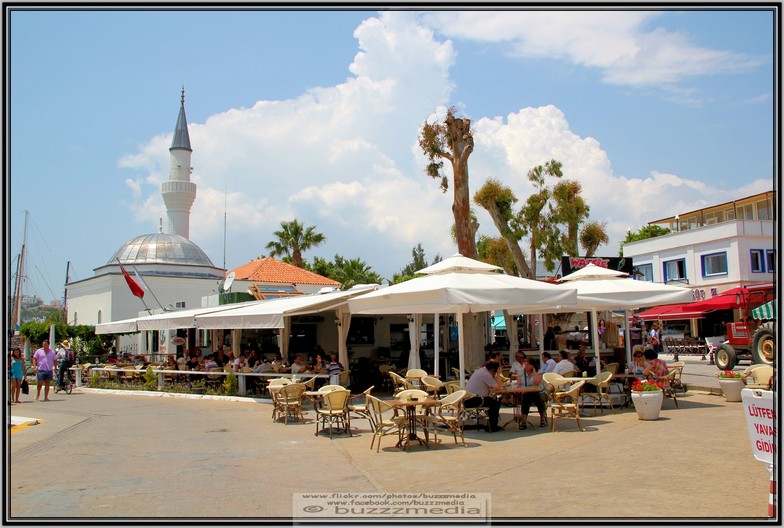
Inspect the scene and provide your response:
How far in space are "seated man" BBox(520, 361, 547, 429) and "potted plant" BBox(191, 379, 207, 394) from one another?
10.0m

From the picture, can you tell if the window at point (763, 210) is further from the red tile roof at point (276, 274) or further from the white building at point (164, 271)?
the white building at point (164, 271)

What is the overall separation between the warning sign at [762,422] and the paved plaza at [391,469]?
1.98ft

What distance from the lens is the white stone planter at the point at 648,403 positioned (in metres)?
10.9

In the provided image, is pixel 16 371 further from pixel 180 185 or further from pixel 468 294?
pixel 180 185

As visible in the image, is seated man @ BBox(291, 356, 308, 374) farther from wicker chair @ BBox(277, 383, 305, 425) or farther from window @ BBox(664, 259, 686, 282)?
window @ BBox(664, 259, 686, 282)

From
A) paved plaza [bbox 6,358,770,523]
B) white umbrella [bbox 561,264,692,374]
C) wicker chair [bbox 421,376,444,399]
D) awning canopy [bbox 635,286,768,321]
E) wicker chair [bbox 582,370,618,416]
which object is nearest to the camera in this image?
paved plaza [bbox 6,358,770,523]

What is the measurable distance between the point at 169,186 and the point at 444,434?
161 ft

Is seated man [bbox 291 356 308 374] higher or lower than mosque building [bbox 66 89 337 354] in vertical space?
lower

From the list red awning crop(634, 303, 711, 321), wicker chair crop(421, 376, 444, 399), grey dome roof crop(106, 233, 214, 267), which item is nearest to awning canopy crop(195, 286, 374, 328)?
wicker chair crop(421, 376, 444, 399)

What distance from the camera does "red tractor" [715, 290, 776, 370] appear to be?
19.1 m

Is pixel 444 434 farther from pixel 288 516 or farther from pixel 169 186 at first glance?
pixel 169 186

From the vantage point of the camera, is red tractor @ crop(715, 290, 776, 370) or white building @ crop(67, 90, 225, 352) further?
white building @ crop(67, 90, 225, 352)

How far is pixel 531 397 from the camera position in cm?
1068

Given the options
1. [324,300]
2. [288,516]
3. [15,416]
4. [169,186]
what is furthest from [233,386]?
[169,186]
